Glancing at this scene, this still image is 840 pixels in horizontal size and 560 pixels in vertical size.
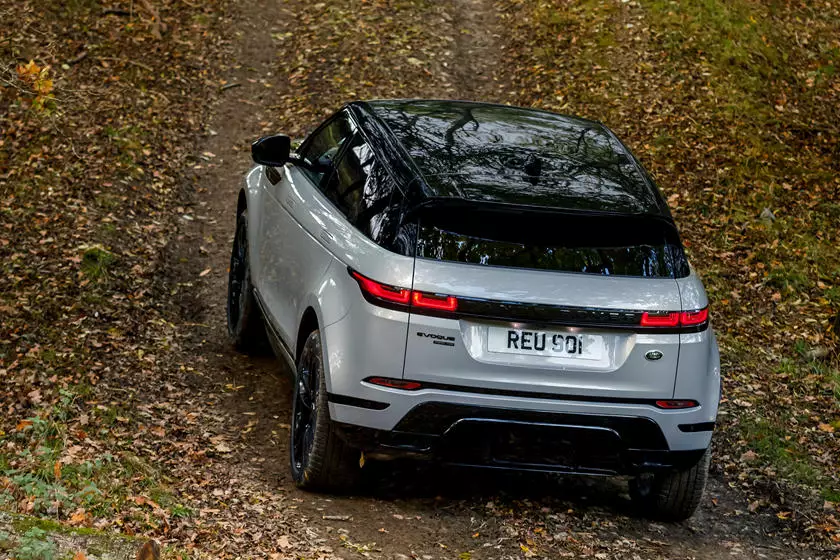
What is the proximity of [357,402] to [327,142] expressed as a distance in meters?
2.10

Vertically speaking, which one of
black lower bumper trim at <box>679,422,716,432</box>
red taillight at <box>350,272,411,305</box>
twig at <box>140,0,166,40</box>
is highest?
twig at <box>140,0,166,40</box>

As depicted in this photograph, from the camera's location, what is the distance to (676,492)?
226 inches

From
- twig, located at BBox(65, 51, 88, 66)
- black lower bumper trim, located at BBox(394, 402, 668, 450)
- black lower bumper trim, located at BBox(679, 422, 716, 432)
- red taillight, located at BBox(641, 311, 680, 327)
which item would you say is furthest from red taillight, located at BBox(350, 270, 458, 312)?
twig, located at BBox(65, 51, 88, 66)

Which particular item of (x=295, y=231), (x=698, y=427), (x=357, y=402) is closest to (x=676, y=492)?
(x=698, y=427)

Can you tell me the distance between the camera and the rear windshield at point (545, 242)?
4.98m

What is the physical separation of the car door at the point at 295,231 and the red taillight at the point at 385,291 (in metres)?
0.55

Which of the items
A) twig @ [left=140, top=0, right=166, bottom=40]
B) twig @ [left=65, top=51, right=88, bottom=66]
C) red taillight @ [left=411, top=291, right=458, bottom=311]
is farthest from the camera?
twig @ [left=140, top=0, right=166, bottom=40]

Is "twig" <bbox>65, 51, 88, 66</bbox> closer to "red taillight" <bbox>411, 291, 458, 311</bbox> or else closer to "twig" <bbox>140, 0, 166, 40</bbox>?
"twig" <bbox>140, 0, 166, 40</bbox>

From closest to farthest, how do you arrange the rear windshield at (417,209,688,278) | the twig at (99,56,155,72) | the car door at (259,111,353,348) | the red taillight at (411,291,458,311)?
the red taillight at (411,291,458,311)
the rear windshield at (417,209,688,278)
the car door at (259,111,353,348)
the twig at (99,56,155,72)

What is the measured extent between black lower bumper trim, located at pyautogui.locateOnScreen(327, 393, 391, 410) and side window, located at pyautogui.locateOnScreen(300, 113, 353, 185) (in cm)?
161

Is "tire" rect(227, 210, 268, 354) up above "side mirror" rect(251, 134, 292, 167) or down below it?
below

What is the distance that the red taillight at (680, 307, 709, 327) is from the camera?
5109 millimetres

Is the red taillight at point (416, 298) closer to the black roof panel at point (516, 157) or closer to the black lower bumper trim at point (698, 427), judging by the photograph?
the black roof panel at point (516, 157)

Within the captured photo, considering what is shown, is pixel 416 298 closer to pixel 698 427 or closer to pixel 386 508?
pixel 386 508
